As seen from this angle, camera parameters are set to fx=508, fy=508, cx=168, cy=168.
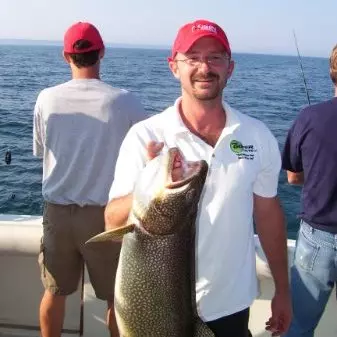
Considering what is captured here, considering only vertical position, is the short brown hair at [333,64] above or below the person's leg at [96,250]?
above

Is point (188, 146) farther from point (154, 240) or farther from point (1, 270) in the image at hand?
point (1, 270)

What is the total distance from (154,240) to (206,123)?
838 mm

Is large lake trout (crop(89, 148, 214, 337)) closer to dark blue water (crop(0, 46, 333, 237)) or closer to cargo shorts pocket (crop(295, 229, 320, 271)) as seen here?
cargo shorts pocket (crop(295, 229, 320, 271))

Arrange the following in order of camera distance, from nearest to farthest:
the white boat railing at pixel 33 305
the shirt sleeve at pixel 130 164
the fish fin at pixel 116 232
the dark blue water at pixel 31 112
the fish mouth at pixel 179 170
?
the fish mouth at pixel 179 170
the fish fin at pixel 116 232
the shirt sleeve at pixel 130 164
the white boat railing at pixel 33 305
the dark blue water at pixel 31 112

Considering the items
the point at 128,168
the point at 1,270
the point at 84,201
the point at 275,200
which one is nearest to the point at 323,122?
the point at 275,200

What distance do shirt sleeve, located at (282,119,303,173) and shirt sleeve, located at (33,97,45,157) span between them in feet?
6.04

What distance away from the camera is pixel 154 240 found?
7.86ft

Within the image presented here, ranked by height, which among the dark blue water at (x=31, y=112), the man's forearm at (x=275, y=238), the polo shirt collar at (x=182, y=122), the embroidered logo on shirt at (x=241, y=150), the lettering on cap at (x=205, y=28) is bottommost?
the dark blue water at (x=31, y=112)

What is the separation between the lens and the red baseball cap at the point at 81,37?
379 centimetres

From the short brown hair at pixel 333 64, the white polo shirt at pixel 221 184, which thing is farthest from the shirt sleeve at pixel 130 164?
the short brown hair at pixel 333 64

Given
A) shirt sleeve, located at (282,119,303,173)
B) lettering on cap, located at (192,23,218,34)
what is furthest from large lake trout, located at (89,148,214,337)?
shirt sleeve, located at (282,119,303,173)

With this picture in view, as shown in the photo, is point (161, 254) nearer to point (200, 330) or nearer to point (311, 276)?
point (200, 330)

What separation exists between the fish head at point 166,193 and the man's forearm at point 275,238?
0.87 meters

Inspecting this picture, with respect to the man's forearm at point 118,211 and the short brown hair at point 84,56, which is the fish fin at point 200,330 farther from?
the short brown hair at point 84,56
